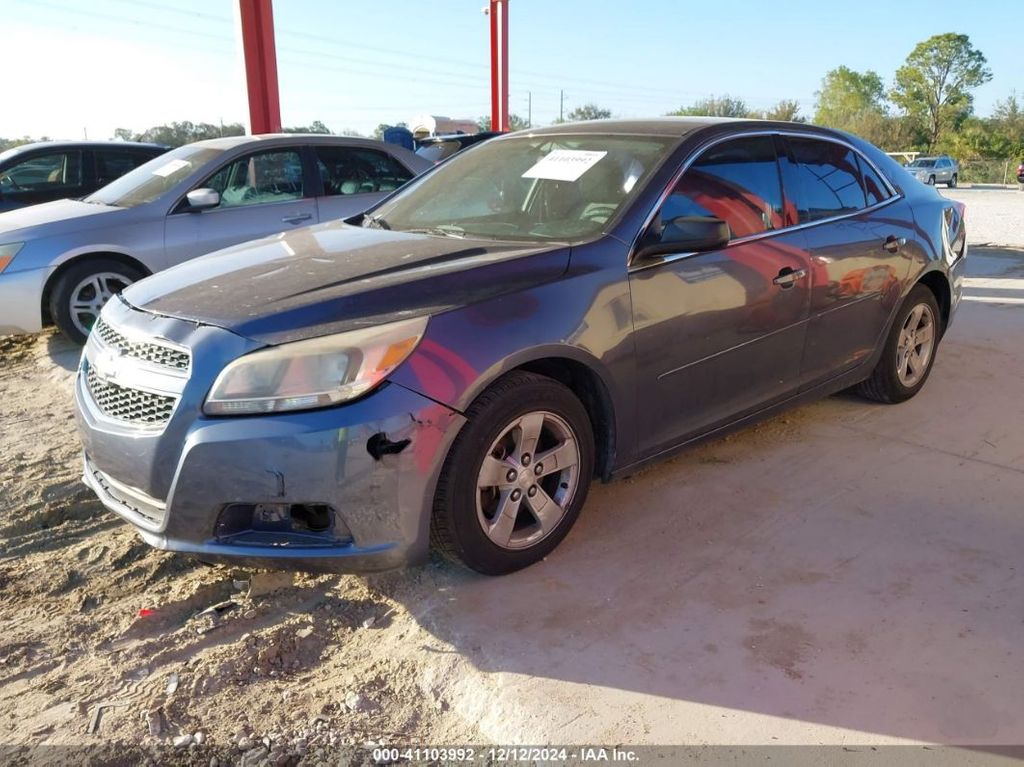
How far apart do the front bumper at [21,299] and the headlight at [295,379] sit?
14.1 ft

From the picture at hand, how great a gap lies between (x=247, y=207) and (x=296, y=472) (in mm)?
4694

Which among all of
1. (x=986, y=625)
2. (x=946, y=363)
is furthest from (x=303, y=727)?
(x=946, y=363)

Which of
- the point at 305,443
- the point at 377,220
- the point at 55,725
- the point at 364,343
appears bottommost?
the point at 55,725

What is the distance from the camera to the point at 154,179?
22.2ft

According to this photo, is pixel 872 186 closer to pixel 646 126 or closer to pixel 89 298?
pixel 646 126

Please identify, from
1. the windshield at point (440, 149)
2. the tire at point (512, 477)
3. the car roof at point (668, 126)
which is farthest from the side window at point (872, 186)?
the windshield at point (440, 149)

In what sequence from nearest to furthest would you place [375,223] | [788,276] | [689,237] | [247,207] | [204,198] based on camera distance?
[689,237] → [788,276] → [375,223] → [204,198] → [247,207]

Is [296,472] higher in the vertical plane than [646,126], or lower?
lower

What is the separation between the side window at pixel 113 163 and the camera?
9.10 metres

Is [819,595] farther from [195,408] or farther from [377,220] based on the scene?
[377,220]

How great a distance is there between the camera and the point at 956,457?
4.18 meters

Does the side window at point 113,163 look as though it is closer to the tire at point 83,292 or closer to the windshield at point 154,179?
the windshield at point 154,179

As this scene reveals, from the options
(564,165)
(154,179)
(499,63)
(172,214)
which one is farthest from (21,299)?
(499,63)

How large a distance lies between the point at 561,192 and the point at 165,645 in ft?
7.67
